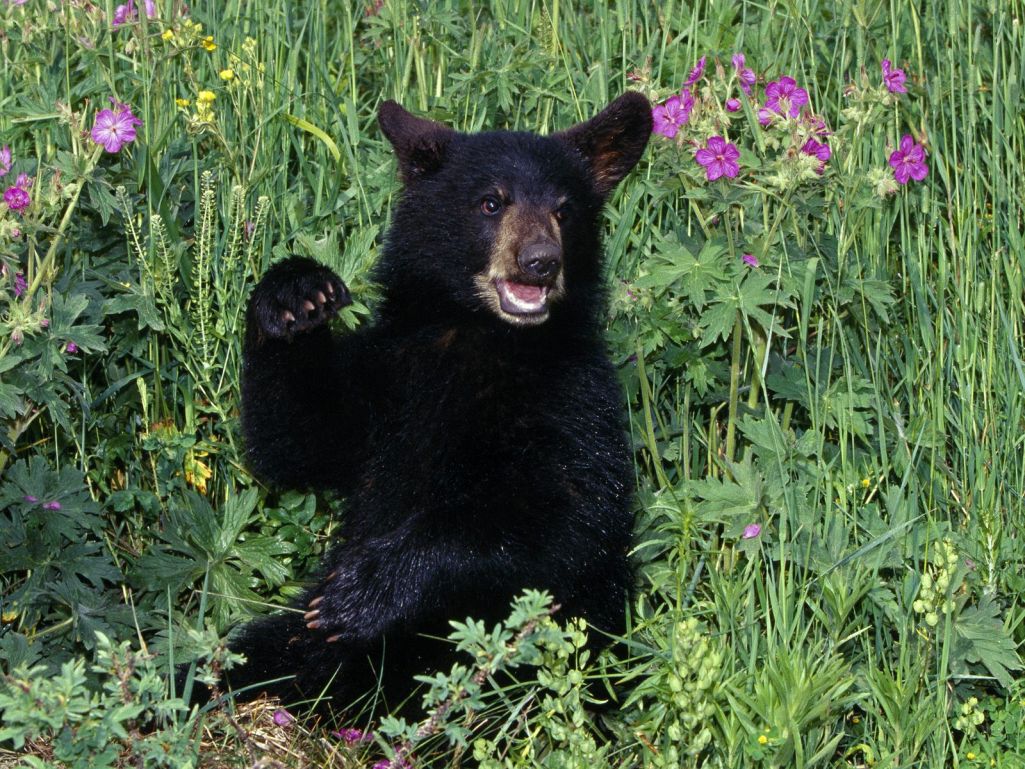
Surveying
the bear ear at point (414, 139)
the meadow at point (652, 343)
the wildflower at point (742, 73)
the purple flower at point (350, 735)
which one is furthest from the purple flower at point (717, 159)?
the purple flower at point (350, 735)

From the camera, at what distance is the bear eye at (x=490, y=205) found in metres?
4.22

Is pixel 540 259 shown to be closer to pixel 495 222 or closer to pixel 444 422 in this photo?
pixel 495 222

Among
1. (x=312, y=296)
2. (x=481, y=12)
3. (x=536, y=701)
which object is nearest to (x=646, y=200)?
(x=481, y=12)

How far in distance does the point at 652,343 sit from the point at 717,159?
644mm

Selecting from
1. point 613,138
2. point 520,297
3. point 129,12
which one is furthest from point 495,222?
point 129,12

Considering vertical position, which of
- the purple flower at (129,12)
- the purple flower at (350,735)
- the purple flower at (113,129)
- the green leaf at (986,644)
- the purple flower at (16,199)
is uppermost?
the purple flower at (129,12)

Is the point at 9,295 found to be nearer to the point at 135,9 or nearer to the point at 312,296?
the point at 312,296

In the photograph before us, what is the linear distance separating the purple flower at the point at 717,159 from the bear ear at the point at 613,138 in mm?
209

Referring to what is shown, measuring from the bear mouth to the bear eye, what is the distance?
22cm

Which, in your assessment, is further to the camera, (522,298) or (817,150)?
(817,150)

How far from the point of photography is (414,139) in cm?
434

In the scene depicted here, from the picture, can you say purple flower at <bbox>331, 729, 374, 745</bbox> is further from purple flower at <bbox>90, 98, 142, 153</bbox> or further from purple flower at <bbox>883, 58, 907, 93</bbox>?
purple flower at <bbox>883, 58, 907, 93</bbox>

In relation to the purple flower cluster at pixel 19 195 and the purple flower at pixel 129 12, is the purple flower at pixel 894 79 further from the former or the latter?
the purple flower cluster at pixel 19 195

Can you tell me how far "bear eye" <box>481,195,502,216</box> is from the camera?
13.8ft
